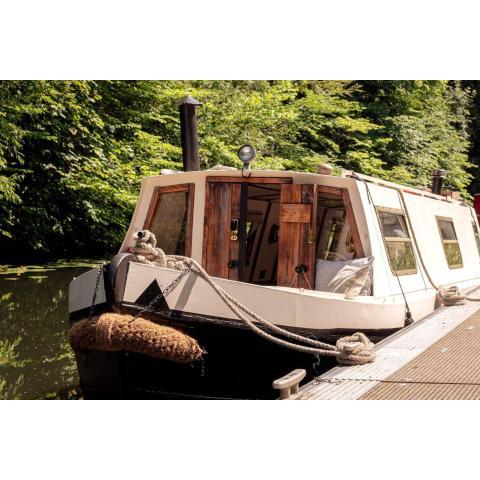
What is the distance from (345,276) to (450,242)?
4.38 meters

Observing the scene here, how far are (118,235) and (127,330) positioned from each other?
37.1 feet

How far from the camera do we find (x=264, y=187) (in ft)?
23.2

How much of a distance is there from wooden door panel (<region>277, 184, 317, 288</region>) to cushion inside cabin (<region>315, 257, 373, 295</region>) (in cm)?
9

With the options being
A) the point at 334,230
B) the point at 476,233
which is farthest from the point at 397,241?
the point at 476,233

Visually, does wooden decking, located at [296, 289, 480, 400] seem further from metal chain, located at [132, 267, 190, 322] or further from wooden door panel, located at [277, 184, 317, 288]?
metal chain, located at [132, 267, 190, 322]

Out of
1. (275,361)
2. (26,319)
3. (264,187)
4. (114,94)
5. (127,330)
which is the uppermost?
(114,94)

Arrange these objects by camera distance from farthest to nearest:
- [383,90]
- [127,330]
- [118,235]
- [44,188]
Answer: [383,90]
[118,235]
[44,188]
[127,330]

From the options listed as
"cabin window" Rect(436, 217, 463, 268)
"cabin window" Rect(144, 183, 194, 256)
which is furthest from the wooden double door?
"cabin window" Rect(436, 217, 463, 268)

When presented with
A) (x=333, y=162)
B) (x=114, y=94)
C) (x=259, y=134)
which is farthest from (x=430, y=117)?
(x=114, y=94)

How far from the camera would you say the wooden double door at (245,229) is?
6195mm

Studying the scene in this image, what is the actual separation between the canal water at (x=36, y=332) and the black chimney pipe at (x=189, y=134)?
2799 mm

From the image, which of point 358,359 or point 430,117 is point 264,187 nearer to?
point 358,359

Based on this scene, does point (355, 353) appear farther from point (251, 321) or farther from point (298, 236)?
point (298, 236)

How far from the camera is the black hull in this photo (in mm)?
5152
